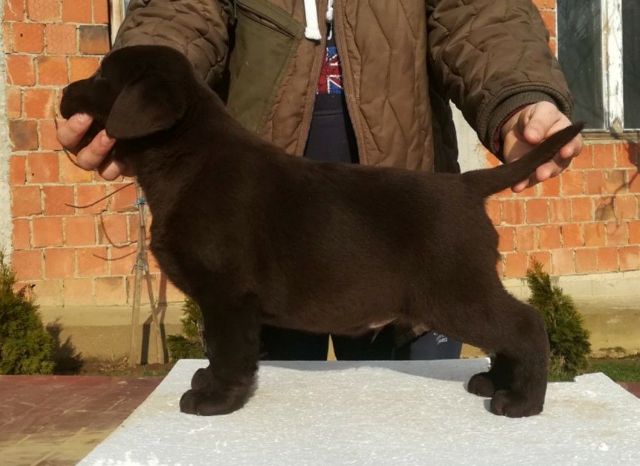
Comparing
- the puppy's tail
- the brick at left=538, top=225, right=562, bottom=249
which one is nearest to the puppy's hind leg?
the puppy's tail

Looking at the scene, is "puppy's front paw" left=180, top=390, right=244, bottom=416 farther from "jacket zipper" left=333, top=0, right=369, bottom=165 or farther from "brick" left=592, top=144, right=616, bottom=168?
"brick" left=592, top=144, right=616, bottom=168

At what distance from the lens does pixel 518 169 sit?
2.32 m

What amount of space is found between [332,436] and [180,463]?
1.38 feet

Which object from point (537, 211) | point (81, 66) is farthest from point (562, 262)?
point (81, 66)

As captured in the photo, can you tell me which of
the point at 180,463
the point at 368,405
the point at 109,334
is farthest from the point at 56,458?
the point at 109,334

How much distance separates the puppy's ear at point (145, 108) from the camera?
2188mm

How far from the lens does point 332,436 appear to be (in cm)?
223

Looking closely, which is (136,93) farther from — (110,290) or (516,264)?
(516,264)

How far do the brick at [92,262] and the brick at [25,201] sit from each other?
16.9 inches

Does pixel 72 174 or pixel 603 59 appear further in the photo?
pixel 603 59

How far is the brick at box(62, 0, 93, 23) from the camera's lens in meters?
5.95

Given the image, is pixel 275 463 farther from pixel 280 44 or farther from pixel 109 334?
pixel 109 334

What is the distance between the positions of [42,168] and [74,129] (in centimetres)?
385

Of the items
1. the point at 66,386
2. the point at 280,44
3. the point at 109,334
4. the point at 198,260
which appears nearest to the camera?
the point at 198,260
